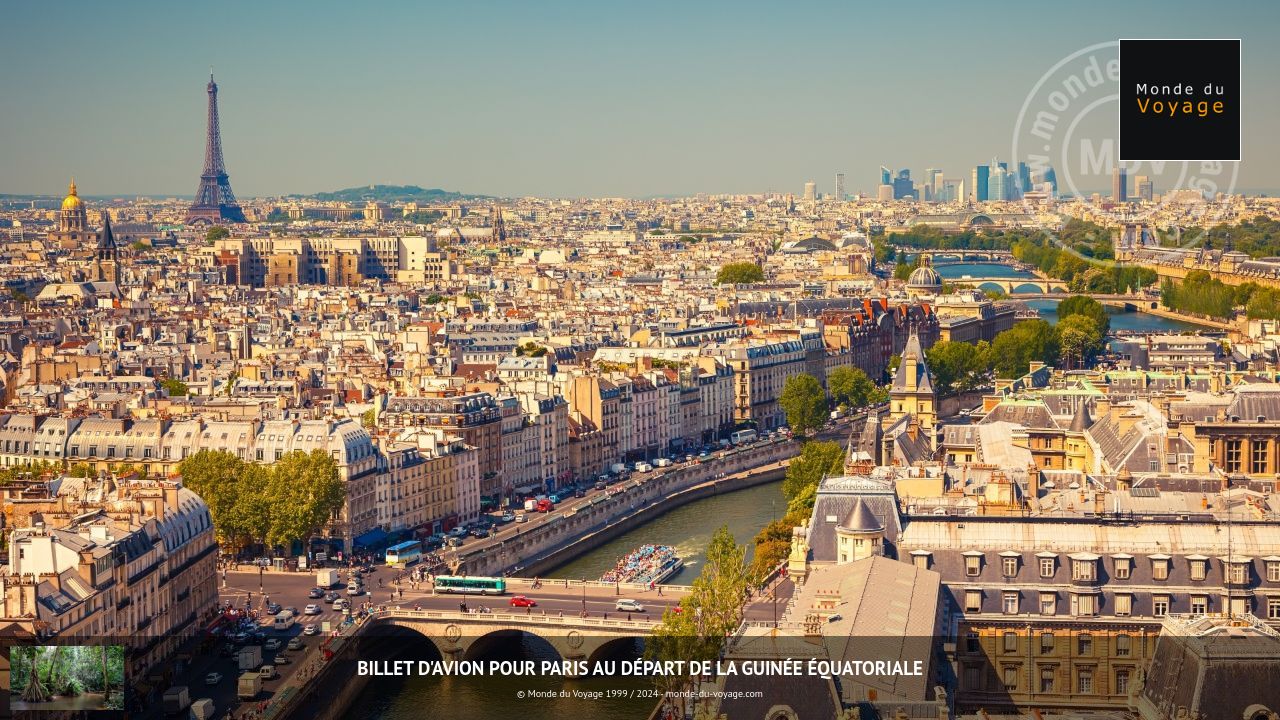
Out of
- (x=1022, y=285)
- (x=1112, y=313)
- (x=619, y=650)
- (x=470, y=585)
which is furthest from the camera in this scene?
(x=1022, y=285)

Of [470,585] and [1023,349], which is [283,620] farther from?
[1023,349]

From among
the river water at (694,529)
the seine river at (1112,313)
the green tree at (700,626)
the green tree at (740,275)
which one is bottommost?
the river water at (694,529)

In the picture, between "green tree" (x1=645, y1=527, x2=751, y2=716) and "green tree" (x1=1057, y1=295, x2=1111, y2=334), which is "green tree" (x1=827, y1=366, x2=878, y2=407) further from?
"green tree" (x1=645, y1=527, x2=751, y2=716)

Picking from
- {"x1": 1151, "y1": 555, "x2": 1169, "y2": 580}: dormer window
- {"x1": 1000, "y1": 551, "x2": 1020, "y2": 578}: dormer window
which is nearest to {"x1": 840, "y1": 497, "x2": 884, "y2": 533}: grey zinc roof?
{"x1": 1000, "y1": 551, "x2": 1020, "y2": 578}: dormer window

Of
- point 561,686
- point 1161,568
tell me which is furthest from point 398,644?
point 1161,568

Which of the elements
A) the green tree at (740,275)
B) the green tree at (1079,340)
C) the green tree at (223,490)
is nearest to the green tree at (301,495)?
the green tree at (223,490)

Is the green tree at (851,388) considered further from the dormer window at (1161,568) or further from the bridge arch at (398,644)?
the dormer window at (1161,568)
